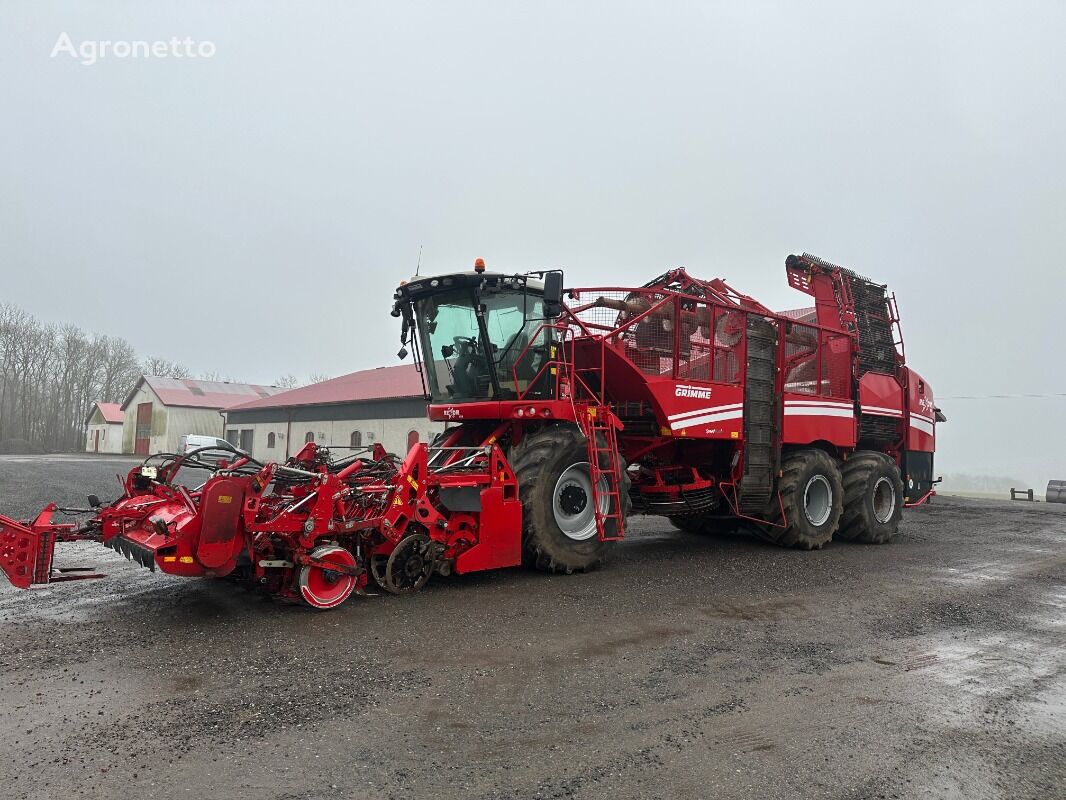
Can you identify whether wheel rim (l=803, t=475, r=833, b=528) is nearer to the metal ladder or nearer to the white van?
the metal ladder

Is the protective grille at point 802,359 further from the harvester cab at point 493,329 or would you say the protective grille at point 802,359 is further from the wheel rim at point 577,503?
the harvester cab at point 493,329

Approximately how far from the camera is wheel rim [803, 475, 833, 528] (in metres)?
9.43

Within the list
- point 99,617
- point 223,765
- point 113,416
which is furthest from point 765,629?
point 113,416

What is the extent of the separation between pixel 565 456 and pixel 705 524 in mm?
4617

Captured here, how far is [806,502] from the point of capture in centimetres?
943

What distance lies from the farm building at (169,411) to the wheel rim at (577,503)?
142ft

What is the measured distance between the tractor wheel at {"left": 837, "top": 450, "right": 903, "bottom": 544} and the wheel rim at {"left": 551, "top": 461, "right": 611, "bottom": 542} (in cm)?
456

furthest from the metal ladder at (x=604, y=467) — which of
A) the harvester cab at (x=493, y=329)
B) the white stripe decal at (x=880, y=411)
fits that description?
the white stripe decal at (x=880, y=411)

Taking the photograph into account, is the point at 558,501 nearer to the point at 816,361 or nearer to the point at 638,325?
the point at 638,325

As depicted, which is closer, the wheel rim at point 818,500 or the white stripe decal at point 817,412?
the white stripe decal at point 817,412

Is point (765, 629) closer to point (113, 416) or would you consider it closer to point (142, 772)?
point (142, 772)

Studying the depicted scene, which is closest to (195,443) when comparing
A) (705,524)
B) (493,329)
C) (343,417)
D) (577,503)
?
(343,417)

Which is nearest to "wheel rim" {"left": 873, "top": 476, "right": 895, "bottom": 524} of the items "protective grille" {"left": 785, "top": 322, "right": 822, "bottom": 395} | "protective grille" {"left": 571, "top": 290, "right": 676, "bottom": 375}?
"protective grille" {"left": 785, "top": 322, "right": 822, "bottom": 395}

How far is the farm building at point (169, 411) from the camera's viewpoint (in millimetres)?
45969
